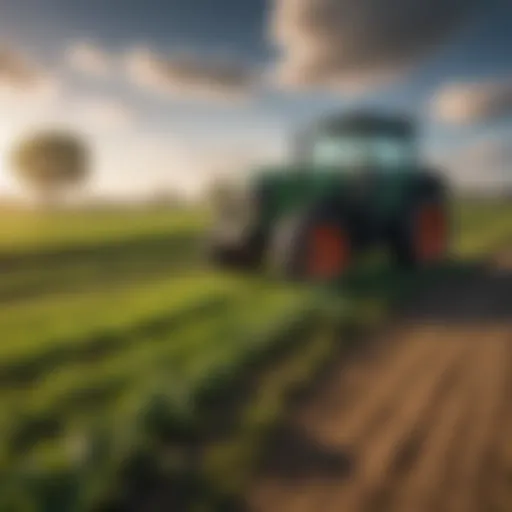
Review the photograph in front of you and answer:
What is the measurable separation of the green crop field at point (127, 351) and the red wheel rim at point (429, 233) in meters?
0.21

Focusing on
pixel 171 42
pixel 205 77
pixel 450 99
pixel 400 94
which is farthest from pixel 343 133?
pixel 171 42

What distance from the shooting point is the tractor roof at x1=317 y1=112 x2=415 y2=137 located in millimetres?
2121

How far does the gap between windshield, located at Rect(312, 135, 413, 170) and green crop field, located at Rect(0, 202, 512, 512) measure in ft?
1.30

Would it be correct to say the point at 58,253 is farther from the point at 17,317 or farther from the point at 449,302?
the point at 449,302

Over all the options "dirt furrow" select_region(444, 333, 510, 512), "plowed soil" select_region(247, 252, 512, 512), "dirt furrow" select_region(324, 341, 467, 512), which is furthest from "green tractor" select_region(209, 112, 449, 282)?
"dirt furrow" select_region(324, 341, 467, 512)

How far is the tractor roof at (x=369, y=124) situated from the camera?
2.12 m

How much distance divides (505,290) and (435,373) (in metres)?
1.29

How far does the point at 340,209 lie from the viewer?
2.78 m

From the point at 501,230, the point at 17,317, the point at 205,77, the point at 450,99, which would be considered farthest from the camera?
the point at 501,230

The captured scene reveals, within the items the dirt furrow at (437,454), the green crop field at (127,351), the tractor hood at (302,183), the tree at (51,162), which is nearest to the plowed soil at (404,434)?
the dirt furrow at (437,454)

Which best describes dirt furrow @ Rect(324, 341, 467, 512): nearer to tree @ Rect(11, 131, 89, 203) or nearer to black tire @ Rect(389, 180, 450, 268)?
black tire @ Rect(389, 180, 450, 268)

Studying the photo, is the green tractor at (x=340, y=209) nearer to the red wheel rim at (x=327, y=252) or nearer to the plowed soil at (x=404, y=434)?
the red wheel rim at (x=327, y=252)

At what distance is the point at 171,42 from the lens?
6.32 ft

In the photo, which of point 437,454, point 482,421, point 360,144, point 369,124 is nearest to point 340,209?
point 360,144
